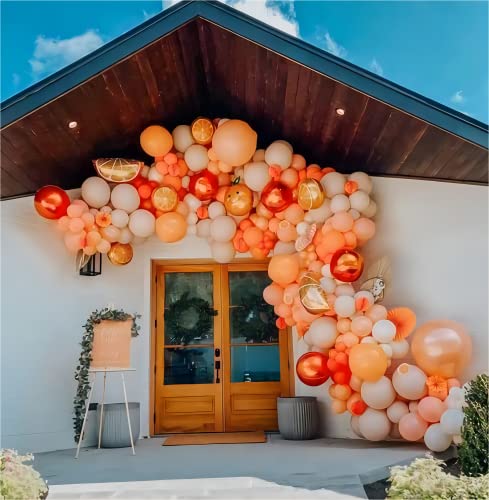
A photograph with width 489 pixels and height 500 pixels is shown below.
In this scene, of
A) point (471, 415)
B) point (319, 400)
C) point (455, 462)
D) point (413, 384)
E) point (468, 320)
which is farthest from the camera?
point (319, 400)

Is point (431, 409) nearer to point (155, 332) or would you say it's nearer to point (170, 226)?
point (170, 226)

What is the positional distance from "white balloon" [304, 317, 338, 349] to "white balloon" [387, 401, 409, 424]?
0.73 m

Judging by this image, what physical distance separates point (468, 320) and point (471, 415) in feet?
5.28

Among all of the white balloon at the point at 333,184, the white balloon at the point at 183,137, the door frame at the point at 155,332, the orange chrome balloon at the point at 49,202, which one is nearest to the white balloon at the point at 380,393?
the door frame at the point at 155,332

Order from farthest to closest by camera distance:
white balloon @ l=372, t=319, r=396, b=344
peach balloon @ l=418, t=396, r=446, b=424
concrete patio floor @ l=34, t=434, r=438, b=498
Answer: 1. white balloon @ l=372, t=319, r=396, b=344
2. peach balloon @ l=418, t=396, r=446, b=424
3. concrete patio floor @ l=34, t=434, r=438, b=498

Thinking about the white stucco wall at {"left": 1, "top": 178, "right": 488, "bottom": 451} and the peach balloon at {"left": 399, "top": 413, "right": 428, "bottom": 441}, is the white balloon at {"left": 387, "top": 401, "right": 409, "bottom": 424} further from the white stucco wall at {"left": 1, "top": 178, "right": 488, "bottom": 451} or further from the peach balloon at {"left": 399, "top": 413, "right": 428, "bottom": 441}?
the white stucco wall at {"left": 1, "top": 178, "right": 488, "bottom": 451}

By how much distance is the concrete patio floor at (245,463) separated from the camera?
328 centimetres

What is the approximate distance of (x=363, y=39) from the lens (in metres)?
5.28

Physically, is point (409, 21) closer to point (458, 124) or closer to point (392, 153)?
point (392, 153)

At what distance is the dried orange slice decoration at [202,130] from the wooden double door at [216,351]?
5.39 ft

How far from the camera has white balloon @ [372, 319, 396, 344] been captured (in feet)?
14.3

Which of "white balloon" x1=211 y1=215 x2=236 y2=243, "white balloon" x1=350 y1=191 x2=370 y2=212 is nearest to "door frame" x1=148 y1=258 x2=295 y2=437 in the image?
"white balloon" x1=211 y1=215 x2=236 y2=243

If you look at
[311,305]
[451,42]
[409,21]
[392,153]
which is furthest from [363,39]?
[311,305]

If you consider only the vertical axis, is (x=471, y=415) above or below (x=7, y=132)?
below
